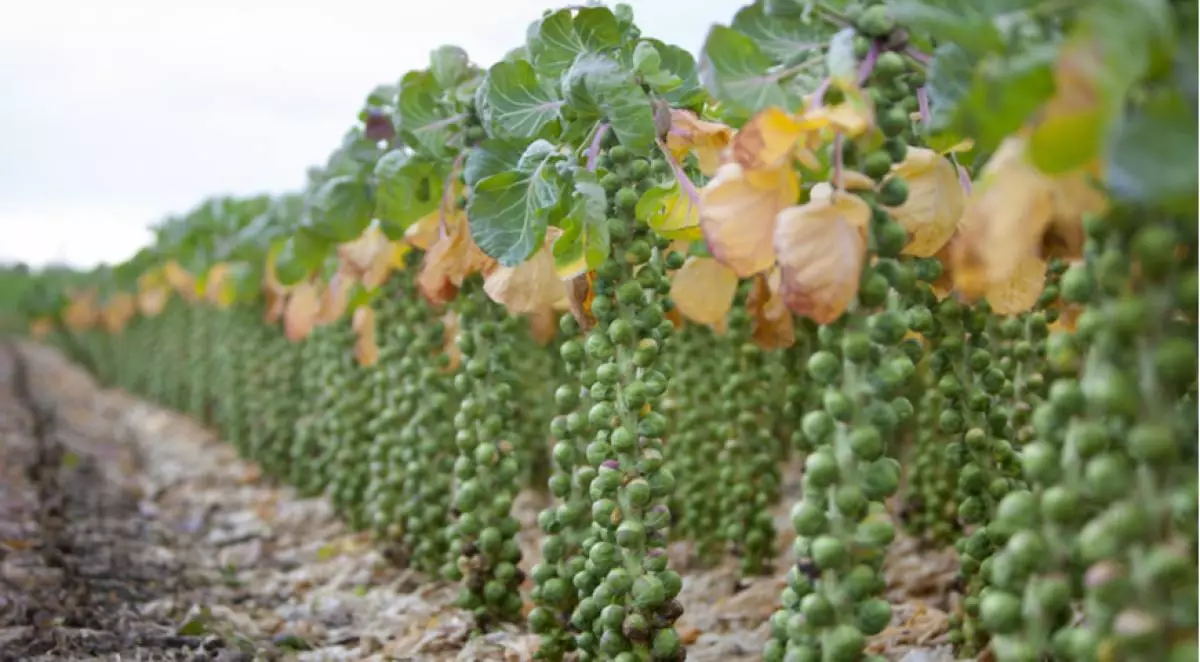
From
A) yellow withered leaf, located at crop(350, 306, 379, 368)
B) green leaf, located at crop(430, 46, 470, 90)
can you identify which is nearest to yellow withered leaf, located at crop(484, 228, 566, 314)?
green leaf, located at crop(430, 46, 470, 90)

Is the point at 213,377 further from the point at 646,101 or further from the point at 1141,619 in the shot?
the point at 1141,619

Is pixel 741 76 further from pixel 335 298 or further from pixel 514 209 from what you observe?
pixel 335 298

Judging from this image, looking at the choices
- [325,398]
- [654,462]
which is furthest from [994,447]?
[325,398]

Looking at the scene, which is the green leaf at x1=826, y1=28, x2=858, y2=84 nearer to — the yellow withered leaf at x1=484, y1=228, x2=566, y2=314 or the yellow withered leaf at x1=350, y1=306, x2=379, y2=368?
the yellow withered leaf at x1=484, y1=228, x2=566, y2=314

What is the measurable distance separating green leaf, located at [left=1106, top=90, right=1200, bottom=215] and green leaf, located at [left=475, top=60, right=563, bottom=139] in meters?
1.19

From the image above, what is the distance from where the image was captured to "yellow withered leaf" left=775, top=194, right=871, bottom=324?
1400 mm

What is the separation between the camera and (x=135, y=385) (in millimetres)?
9891

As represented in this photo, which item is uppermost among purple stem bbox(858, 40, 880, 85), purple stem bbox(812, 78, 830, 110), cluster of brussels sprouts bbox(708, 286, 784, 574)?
purple stem bbox(858, 40, 880, 85)

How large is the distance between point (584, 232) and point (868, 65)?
1.90ft

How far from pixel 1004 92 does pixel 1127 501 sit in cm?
46

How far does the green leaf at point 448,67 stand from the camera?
8.25 ft

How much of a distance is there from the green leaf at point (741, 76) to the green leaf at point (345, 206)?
5.20 feet

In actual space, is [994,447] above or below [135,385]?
below

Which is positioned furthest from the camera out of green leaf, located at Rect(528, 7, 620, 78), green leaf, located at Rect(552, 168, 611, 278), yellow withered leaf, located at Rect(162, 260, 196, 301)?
yellow withered leaf, located at Rect(162, 260, 196, 301)
